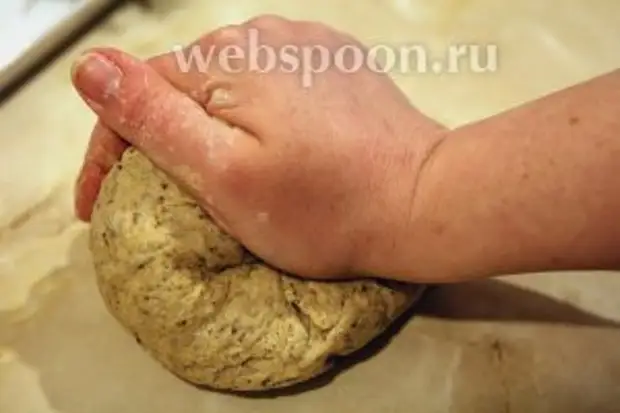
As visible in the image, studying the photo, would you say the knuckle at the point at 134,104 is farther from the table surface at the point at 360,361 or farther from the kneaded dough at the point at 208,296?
the table surface at the point at 360,361

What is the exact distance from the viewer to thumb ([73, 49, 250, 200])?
832 millimetres

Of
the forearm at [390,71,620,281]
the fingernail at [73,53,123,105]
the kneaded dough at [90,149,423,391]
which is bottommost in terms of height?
the kneaded dough at [90,149,423,391]

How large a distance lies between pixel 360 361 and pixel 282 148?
25 centimetres

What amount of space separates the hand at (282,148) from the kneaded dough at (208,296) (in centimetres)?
2

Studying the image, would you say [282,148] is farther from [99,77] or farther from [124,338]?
[124,338]

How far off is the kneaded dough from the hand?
0.02m

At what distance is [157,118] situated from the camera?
2.77ft

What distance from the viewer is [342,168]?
0.83 m

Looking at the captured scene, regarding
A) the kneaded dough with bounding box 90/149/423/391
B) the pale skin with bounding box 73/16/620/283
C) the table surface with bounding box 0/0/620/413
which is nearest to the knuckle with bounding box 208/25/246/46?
the pale skin with bounding box 73/16/620/283

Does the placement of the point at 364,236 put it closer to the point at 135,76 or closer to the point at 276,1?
the point at 135,76

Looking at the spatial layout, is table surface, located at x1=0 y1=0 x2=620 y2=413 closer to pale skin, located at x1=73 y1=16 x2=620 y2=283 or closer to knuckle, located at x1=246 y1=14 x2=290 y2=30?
pale skin, located at x1=73 y1=16 x2=620 y2=283

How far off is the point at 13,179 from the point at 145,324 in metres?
0.31

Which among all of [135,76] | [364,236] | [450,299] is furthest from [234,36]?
[450,299]

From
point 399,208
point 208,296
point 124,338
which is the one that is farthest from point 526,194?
point 124,338
